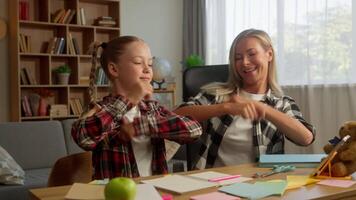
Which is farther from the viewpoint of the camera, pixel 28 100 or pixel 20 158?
pixel 28 100

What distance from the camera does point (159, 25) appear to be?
18.9 feet

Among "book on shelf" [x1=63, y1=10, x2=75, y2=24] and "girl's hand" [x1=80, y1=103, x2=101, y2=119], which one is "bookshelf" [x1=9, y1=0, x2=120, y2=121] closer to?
"book on shelf" [x1=63, y1=10, x2=75, y2=24]

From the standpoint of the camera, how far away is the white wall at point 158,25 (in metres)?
5.56

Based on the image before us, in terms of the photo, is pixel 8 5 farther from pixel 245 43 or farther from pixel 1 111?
pixel 245 43

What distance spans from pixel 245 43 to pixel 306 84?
2.76m

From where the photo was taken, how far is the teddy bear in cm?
125

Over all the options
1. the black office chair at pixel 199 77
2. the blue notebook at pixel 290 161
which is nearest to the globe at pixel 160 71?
the black office chair at pixel 199 77

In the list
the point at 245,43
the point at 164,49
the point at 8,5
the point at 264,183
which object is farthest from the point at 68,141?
the point at 264,183

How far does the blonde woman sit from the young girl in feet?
0.61

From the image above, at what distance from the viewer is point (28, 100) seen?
15.4ft

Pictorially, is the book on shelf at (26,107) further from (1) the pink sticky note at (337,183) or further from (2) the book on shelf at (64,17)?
(1) the pink sticky note at (337,183)

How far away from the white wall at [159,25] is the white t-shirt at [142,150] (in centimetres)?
411

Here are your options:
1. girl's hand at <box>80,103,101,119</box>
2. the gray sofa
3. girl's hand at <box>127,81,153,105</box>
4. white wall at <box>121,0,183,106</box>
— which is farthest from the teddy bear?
white wall at <box>121,0,183,106</box>

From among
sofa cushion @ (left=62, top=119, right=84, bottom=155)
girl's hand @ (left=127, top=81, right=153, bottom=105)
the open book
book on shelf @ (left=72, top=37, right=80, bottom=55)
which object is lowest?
sofa cushion @ (left=62, top=119, right=84, bottom=155)
